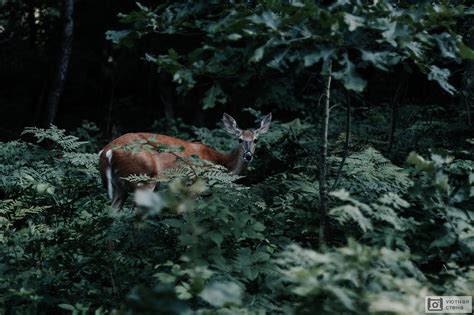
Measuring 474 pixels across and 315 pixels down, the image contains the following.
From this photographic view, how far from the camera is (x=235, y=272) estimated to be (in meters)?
4.10

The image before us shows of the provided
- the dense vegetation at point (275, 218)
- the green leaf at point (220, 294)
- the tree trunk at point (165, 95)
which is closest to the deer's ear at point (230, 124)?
the dense vegetation at point (275, 218)

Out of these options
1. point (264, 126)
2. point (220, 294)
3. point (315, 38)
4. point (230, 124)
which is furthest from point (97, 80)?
point (220, 294)

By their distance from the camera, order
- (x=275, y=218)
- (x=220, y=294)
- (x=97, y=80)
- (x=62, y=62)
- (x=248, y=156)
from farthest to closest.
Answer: (x=97, y=80) < (x=62, y=62) < (x=248, y=156) < (x=275, y=218) < (x=220, y=294)

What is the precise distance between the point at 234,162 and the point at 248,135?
1.61 feet

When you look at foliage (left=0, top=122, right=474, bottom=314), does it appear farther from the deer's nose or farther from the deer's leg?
the deer's nose

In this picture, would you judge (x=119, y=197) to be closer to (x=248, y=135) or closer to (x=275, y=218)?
(x=248, y=135)

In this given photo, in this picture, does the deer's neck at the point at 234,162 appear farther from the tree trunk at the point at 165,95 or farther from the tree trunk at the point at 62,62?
the tree trunk at the point at 165,95

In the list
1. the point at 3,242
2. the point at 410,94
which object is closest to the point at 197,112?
the point at 410,94

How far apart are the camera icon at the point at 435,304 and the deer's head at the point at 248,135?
16.8 ft

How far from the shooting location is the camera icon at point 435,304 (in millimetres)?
3287

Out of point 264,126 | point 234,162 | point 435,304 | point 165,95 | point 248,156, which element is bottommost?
point 435,304

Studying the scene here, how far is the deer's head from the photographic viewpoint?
8367mm

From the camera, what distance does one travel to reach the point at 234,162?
872cm

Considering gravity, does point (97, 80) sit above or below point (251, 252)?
above
